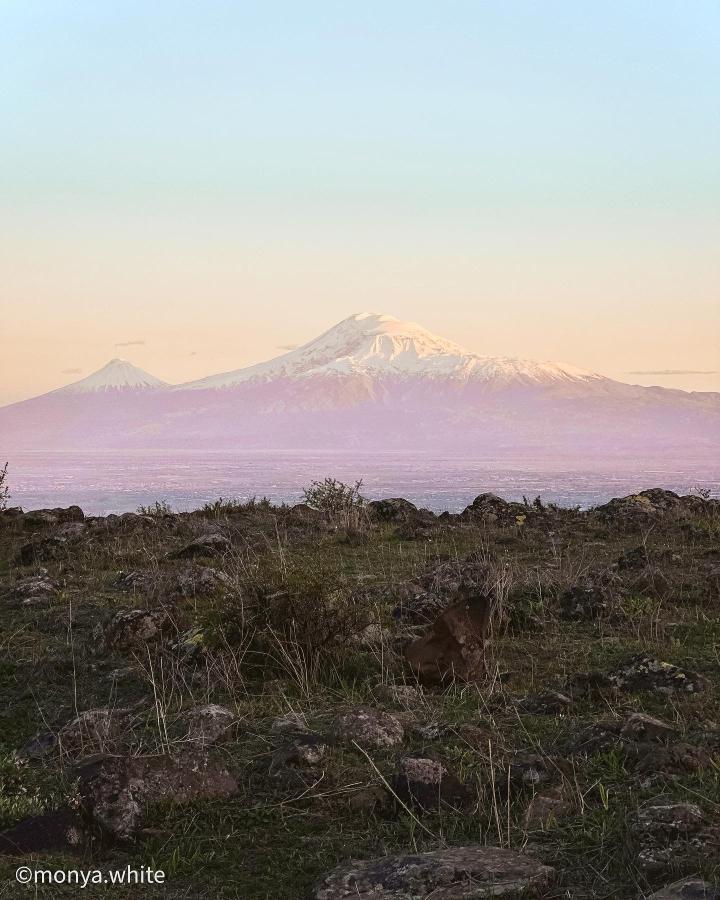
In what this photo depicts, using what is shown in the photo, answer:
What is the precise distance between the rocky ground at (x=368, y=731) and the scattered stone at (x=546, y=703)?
0.02m

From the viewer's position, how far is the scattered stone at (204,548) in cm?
1180

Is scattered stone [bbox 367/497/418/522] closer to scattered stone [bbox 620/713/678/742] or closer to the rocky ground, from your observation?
the rocky ground

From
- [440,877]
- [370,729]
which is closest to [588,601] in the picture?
[370,729]

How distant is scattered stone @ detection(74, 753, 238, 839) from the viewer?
428cm

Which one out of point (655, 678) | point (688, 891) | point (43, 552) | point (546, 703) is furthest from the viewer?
point (43, 552)

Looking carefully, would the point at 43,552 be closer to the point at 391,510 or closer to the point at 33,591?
the point at 33,591

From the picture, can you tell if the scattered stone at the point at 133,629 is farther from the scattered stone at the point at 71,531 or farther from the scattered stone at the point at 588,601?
the scattered stone at the point at 71,531

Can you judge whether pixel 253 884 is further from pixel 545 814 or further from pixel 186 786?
pixel 545 814

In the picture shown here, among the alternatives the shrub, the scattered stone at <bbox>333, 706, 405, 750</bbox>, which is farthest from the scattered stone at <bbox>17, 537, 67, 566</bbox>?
the scattered stone at <bbox>333, 706, 405, 750</bbox>

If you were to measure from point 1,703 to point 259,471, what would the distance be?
98.8 meters

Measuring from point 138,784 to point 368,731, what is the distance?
127 cm

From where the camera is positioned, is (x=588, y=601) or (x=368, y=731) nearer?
(x=368, y=731)

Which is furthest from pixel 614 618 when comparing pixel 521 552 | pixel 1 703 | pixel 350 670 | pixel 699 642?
pixel 1 703

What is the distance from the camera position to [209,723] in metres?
5.30
